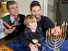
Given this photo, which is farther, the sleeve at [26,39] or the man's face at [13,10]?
the man's face at [13,10]

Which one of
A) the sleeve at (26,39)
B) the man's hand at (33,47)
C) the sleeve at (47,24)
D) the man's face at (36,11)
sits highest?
the man's face at (36,11)

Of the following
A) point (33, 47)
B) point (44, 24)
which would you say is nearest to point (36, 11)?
point (44, 24)

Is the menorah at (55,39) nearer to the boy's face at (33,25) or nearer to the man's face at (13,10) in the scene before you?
the boy's face at (33,25)

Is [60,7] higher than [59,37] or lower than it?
higher

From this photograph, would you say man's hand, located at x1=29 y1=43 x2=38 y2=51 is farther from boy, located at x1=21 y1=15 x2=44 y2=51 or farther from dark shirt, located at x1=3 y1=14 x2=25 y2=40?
dark shirt, located at x1=3 y1=14 x2=25 y2=40

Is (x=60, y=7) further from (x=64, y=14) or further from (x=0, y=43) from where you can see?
(x=0, y=43)

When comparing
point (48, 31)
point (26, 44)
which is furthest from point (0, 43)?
point (48, 31)

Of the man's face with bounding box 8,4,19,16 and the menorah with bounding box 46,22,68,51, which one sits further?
the man's face with bounding box 8,4,19,16

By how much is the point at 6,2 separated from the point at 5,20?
0.13 metres

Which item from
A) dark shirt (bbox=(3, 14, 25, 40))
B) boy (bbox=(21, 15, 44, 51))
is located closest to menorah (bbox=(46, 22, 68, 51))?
boy (bbox=(21, 15, 44, 51))

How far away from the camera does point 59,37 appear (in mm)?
910

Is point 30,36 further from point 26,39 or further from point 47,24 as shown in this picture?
point 47,24

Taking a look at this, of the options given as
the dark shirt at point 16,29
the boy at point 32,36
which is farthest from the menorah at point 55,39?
the dark shirt at point 16,29

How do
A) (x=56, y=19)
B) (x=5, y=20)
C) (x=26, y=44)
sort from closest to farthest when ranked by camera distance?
(x=26, y=44) → (x=5, y=20) → (x=56, y=19)
